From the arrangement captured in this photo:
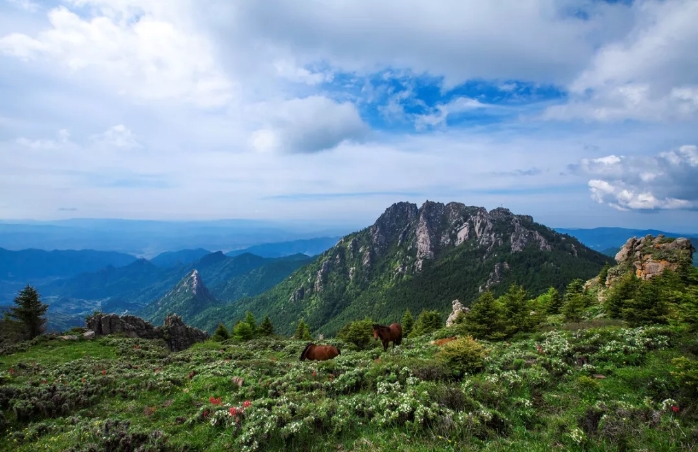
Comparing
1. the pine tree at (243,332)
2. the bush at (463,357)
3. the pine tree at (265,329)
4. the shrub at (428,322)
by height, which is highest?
the bush at (463,357)

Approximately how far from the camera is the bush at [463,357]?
14555 millimetres

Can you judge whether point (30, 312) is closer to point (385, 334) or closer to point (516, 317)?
point (385, 334)

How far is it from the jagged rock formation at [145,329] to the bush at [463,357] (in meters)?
38.5

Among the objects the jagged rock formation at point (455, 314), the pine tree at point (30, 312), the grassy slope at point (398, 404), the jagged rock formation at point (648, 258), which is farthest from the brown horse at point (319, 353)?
the jagged rock formation at point (648, 258)

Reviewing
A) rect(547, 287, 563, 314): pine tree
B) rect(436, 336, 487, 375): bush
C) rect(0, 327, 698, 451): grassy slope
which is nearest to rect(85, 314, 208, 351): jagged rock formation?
rect(0, 327, 698, 451): grassy slope

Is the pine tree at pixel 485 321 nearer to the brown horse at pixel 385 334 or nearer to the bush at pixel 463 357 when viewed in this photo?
the brown horse at pixel 385 334

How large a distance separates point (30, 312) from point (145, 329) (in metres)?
11.4

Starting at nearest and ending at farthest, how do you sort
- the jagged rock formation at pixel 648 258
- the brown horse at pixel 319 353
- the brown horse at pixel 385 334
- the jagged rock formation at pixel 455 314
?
the brown horse at pixel 319 353 → the brown horse at pixel 385 334 → the jagged rock formation at pixel 648 258 → the jagged rock formation at pixel 455 314

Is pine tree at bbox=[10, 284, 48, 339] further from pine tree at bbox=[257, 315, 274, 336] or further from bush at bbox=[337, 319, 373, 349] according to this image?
bush at bbox=[337, 319, 373, 349]

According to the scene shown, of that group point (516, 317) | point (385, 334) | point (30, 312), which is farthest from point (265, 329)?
point (516, 317)

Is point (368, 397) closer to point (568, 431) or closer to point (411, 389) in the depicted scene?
point (411, 389)

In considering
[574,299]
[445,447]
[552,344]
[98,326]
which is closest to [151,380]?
[445,447]

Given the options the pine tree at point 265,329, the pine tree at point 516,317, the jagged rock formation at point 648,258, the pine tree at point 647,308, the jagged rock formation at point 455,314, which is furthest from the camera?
the pine tree at point 265,329

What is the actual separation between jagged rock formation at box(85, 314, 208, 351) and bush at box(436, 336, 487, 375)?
126 feet
